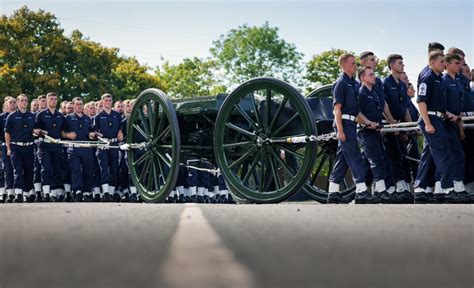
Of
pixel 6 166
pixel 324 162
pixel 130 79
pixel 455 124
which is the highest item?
pixel 130 79

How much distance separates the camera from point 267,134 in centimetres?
906

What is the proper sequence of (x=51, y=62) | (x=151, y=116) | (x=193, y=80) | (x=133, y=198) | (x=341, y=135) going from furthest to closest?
1. (x=193, y=80)
2. (x=51, y=62)
3. (x=133, y=198)
4. (x=151, y=116)
5. (x=341, y=135)

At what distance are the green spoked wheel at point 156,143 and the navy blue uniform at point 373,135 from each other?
229 cm

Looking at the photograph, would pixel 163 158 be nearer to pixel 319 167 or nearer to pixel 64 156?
pixel 319 167

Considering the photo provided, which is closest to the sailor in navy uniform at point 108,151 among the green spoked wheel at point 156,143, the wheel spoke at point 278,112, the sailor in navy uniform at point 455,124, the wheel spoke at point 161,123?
the green spoked wheel at point 156,143

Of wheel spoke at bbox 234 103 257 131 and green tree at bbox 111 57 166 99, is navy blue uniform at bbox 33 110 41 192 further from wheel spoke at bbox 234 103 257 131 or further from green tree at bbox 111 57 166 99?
green tree at bbox 111 57 166 99

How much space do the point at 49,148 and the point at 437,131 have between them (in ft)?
29.3

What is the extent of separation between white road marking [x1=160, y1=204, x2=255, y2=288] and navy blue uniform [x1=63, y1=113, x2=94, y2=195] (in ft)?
38.5

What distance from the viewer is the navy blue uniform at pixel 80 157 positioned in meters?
16.3

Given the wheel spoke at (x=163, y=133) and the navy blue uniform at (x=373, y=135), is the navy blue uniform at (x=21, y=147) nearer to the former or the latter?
the wheel spoke at (x=163, y=133)

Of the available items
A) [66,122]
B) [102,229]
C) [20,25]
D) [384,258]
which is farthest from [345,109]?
[20,25]

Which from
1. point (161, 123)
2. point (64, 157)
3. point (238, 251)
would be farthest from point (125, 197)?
point (238, 251)

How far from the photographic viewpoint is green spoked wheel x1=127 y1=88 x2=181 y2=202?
388 inches

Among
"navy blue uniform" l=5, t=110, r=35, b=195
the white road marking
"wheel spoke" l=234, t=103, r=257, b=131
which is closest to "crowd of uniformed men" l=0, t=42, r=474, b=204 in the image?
"wheel spoke" l=234, t=103, r=257, b=131
